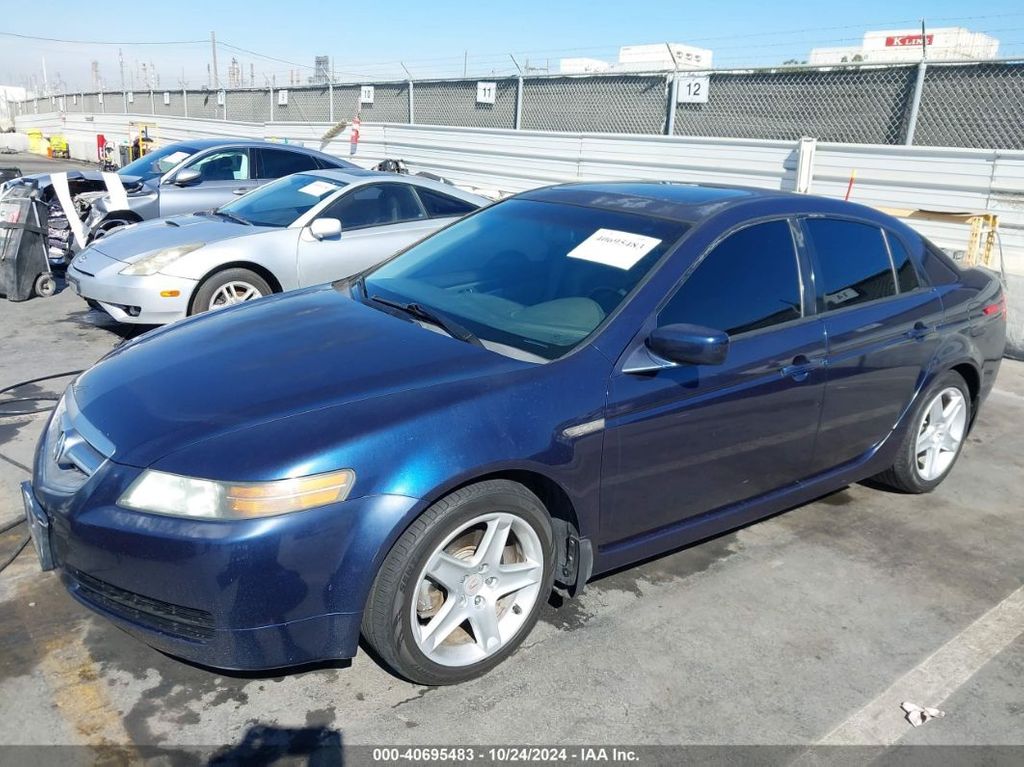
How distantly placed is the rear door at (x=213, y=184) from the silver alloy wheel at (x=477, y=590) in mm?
7760

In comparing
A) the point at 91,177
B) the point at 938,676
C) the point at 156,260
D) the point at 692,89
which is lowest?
the point at 938,676

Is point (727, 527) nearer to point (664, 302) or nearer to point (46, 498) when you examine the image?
point (664, 302)

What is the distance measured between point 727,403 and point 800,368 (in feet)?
1.52

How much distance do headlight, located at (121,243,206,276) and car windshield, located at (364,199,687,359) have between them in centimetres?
295

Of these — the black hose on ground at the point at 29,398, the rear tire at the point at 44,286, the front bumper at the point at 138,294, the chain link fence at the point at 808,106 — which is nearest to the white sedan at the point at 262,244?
the front bumper at the point at 138,294

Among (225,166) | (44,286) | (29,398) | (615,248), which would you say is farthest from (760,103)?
(29,398)

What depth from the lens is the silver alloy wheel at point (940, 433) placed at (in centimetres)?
442

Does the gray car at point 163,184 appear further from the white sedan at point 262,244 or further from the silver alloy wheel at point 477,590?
the silver alloy wheel at point 477,590

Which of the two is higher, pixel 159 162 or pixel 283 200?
pixel 159 162

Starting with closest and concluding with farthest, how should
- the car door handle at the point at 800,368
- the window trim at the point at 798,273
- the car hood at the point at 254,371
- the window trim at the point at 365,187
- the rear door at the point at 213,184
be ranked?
the car hood at the point at 254,371, the window trim at the point at 798,273, the car door handle at the point at 800,368, the window trim at the point at 365,187, the rear door at the point at 213,184

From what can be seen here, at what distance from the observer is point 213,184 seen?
983 centimetres

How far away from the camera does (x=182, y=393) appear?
280 centimetres

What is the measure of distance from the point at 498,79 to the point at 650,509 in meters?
14.3

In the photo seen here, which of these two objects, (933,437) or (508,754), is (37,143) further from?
(508,754)
